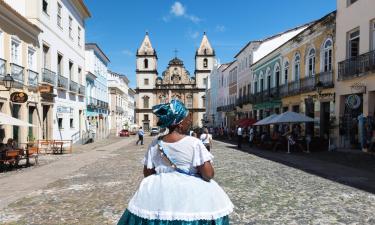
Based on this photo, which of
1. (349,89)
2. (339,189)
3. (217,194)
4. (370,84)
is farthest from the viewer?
(349,89)

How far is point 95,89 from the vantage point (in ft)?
119

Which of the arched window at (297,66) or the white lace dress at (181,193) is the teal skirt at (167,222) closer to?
the white lace dress at (181,193)

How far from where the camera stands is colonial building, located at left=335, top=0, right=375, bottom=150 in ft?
55.2

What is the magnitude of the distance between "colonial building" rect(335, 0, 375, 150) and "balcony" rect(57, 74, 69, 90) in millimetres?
15143

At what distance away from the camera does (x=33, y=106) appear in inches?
730

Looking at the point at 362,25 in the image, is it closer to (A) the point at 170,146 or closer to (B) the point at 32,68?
(B) the point at 32,68

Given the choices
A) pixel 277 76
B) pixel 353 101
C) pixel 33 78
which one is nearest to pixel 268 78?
pixel 277 76

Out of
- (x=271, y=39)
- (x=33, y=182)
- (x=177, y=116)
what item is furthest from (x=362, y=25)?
(x=271, y=39)

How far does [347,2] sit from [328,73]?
3712mm

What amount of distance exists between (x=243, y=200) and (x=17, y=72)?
12.6 m

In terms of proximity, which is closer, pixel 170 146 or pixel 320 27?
pixel 170 146

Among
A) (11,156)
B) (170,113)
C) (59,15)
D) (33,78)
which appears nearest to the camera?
(170,113)

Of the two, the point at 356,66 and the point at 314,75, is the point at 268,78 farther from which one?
the point at 356,66

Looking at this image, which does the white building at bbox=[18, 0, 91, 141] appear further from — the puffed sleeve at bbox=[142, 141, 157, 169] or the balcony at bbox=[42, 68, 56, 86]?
the puffed sleeve at bbox=[142, 141, 157, 169]
